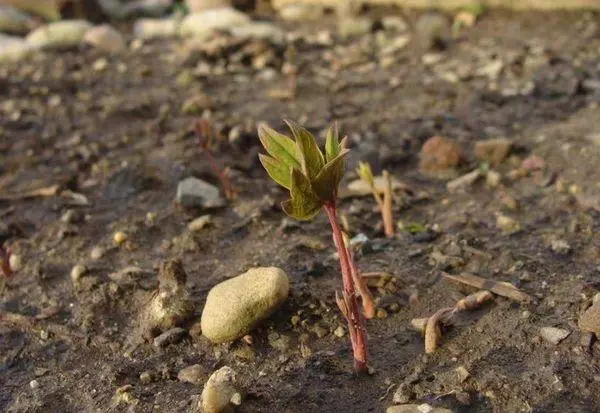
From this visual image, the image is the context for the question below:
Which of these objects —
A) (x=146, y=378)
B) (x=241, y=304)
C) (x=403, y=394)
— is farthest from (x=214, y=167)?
(x=403, y=394)

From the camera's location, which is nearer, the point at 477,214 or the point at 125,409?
the point at 125,409

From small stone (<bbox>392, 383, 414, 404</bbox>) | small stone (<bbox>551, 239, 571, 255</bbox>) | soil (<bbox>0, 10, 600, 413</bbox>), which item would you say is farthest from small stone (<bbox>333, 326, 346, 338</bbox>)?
small stone (<bbox>551, 239, 571, 255</bbox>)

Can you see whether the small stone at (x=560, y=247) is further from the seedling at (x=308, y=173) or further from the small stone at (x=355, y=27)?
the small stone at (x=355, y=27)

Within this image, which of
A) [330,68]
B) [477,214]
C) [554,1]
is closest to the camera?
[477,214]

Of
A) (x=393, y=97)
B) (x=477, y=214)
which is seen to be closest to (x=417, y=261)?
(x=477, y=214)

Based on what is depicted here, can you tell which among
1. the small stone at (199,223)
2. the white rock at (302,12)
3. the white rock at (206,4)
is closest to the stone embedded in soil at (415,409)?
the small stone at (199,223)

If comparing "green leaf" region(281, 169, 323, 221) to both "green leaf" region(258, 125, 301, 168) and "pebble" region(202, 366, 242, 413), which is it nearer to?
"green leaf" region(258, 125, 301, 168)

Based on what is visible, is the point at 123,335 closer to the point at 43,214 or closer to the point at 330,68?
the point at 43,214
